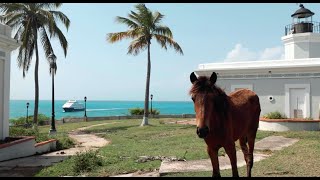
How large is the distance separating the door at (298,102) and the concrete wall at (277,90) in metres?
0.42

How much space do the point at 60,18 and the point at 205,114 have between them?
2346 centimetres

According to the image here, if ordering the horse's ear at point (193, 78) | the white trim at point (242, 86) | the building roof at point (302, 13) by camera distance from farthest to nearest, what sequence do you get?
the building roof at point (302, 13)
the white trim at point (242, 86)
the horse's ear at point (193, 78)

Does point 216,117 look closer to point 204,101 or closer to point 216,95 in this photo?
point 216,95

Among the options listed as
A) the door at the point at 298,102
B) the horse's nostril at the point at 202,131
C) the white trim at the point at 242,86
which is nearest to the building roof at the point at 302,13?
the door at the point at 298,102

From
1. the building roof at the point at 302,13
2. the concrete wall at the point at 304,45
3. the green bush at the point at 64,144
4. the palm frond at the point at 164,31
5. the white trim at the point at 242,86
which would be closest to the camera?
the green bush at the point at 64,144

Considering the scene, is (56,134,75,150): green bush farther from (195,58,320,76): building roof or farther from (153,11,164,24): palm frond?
(153,11,164,24): palm frond

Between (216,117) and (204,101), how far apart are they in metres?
0.40

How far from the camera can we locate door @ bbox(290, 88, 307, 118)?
2117 cm

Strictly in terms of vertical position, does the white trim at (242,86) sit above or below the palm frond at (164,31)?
below

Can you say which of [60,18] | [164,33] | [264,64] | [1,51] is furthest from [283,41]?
[1,51]

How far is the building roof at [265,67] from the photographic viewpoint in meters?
20.8

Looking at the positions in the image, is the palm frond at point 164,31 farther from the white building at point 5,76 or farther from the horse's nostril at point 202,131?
the horse's nostril at point 202,131

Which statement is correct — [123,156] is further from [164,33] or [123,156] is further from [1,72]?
[164,33]

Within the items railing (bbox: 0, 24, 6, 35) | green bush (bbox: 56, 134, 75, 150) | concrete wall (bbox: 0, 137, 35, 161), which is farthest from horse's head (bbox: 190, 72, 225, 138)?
green bush (bbox: 56, 134, 75, 150)
